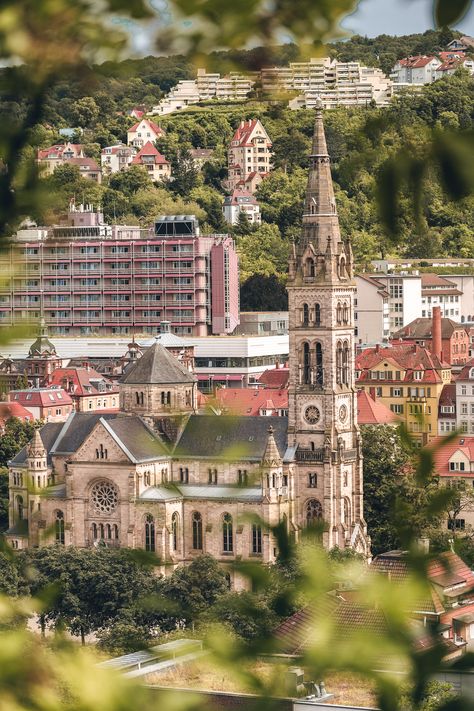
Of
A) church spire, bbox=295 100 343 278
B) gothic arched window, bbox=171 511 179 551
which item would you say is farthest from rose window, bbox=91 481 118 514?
church spire, bbox=295 100 343 278

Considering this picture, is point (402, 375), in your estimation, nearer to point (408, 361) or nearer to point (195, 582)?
point (408, 361)

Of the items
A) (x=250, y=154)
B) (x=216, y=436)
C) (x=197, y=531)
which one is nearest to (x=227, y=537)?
(x=197, y=531)

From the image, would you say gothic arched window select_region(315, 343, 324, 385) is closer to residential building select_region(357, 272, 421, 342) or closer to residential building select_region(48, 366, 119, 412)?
residential building select_region(48, 366, 119, 412)

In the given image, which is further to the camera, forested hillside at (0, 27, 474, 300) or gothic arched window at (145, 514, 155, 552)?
forested hillside at (0, 27, 474, 300)

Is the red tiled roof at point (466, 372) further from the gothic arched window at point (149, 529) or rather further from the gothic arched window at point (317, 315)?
the gothic arched window at point (149, 529)

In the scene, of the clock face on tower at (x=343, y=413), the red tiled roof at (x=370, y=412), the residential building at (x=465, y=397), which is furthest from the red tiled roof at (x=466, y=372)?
the clock face on tower at (x=343, y=413)

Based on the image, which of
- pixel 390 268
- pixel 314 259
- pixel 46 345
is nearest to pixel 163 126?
pixel 390 268

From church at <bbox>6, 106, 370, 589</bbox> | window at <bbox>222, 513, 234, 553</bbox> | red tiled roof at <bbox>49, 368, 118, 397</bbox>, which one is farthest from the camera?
red tiled roof at <bbox>49, 368, 118, 397</bbox>
